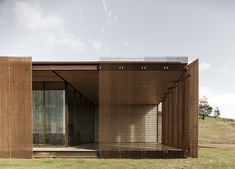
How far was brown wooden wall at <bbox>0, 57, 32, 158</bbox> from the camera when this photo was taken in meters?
14.3

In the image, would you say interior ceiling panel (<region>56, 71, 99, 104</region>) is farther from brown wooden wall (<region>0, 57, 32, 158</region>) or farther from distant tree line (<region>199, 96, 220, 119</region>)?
distant tree line (<region>199, 96, 220, 119</region>)

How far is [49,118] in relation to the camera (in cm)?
1750

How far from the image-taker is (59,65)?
14.4 m

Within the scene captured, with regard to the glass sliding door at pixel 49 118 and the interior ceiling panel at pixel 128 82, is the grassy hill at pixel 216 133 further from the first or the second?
the glass sliding door at pixel 49 118

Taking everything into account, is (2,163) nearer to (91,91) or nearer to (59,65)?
(59,65)

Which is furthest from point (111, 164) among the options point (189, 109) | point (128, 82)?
point (128, 82)

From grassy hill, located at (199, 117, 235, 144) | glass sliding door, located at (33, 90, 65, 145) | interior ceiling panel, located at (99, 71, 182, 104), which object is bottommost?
grassy hill, located at (199, 117, 235, 144)

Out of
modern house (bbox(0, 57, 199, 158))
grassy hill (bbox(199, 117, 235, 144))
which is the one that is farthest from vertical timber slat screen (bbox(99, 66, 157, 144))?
grassy hill (bbox(199, 117, 235, 144))

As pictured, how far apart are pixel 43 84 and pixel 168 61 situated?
23.1ft

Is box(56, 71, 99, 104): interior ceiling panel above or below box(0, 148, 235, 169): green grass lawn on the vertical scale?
above

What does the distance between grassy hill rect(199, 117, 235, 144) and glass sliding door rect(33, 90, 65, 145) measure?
17204mm

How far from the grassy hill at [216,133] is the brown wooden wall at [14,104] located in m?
20.3

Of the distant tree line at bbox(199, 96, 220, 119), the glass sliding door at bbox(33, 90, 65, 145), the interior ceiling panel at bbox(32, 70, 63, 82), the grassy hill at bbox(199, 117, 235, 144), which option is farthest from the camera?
the distant tree line at bbox(199, 96, 220, 119)

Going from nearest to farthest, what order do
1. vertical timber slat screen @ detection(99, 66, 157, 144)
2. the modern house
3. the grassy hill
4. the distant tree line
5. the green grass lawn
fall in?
the green grass lawn
the modern house
vertical timber slat screen @ detection(99, 66, 157, 144)
the grassy hill
the distant tree line
